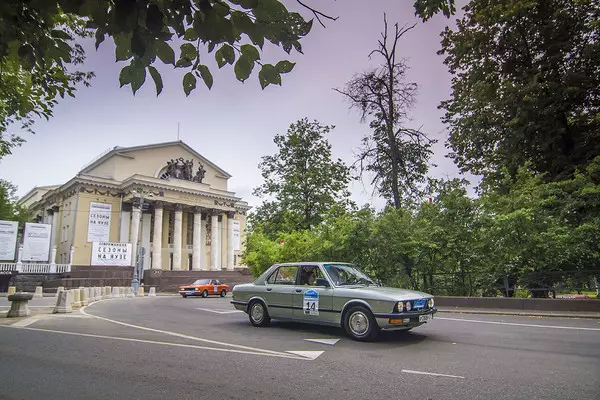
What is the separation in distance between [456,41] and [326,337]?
1881 centimetres

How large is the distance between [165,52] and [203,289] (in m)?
28.8

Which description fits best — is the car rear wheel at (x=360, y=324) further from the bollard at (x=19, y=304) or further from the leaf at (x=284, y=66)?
the bollard at (x=19, y=304)

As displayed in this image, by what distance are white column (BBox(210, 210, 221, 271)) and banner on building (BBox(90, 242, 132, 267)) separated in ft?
53.2

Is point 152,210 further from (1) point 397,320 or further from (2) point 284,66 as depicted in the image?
(2) point 284,66

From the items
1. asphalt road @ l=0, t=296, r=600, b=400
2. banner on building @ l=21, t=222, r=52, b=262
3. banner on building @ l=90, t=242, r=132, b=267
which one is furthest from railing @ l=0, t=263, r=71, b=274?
asphalt road @ l=0, t=296, r=600, b=400

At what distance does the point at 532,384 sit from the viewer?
4.91 m

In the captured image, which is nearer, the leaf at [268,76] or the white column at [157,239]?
the leaf at [268,76]

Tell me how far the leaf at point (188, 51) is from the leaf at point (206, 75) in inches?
8.0

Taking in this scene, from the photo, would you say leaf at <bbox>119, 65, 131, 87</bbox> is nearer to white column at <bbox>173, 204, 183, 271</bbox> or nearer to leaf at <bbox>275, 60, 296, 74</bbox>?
leaf at <bbox>275, 60, 296, 74</bbox>

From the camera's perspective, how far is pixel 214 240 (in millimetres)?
56531

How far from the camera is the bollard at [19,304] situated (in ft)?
42.8

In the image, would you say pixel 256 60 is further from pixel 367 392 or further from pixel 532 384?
pixel 532 384

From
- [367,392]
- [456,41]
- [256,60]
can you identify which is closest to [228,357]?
[367,392]

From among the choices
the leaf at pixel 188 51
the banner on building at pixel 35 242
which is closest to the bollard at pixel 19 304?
the leaf at pixel 188 51
